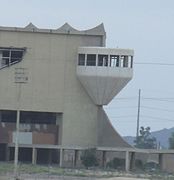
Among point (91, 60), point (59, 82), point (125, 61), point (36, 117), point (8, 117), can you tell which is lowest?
point (8, 117)

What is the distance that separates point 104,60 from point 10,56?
12546 millimetres

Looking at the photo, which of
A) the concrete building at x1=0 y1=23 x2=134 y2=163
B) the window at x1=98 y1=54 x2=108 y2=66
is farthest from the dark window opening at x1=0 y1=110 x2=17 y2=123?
the window at x1=98 y1=54 x2=108 y2=66

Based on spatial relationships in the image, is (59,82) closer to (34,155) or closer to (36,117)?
(36,117)

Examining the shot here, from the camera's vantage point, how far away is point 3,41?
10788 centimetres

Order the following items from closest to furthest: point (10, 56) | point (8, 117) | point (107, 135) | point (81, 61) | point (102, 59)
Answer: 1. point (102, 59)
2. point (81, 61)
3. point (10, 56)
4. point (8, 117)
5. point (107, 135)

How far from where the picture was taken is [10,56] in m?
110

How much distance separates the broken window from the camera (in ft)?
357

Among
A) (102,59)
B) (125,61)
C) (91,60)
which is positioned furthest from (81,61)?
(125,61)

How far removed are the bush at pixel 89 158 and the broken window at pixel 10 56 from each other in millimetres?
15179

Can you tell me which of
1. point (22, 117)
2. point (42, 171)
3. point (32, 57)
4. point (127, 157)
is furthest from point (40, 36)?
point (42, 171)

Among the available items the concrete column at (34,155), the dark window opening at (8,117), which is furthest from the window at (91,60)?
the concrete column at (34,155)

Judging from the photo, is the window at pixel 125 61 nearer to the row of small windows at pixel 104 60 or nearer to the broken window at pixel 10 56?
the row of small windows at pixel 104 60

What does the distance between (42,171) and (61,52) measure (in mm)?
28157

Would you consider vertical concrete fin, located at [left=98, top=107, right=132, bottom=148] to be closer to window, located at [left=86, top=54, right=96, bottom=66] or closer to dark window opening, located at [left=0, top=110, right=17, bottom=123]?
window, located at [left=86, top=54, right=96, bottom=66]
